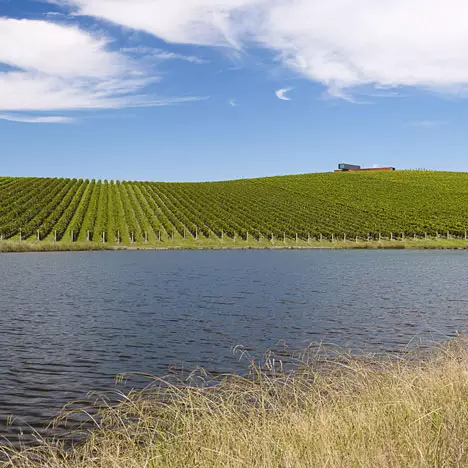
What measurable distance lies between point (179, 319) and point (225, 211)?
79.9 metres

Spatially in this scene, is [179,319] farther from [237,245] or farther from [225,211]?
[225,211]

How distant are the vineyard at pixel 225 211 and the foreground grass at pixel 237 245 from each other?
1.44 m

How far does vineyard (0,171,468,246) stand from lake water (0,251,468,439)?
3805 centimetres

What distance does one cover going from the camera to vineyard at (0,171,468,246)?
84.1 metres

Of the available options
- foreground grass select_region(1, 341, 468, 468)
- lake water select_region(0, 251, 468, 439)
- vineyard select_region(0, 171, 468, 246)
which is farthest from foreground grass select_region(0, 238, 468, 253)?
foreground grass select_region(1, 341, 468, 468)

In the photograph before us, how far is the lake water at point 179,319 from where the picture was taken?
15.5 m

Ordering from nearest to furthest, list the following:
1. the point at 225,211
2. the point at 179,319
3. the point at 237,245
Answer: the point at 179,319 < the point at 237,245 < the point at 225,211

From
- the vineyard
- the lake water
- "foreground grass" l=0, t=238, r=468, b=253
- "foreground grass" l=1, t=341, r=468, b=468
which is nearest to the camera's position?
"foreground grass" l=1, t=341, r=468, b=468

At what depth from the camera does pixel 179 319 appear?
77.6ft

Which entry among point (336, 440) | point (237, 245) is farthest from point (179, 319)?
point (237, 245)

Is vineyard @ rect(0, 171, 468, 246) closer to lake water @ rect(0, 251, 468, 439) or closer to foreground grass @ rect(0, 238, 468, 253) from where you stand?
foreground grass @ rect(0, 238, 468, 253)

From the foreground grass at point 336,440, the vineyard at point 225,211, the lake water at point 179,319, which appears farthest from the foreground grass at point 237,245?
the foreground grass at point 336,440

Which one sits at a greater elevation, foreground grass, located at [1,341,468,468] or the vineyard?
the vineyard

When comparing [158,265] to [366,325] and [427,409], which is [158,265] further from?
[427,409]
